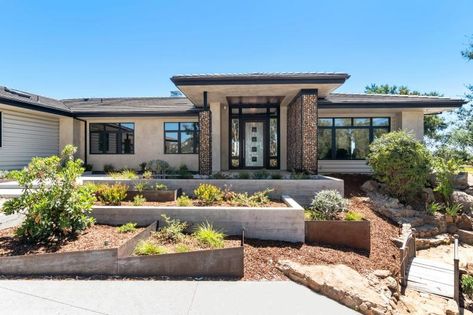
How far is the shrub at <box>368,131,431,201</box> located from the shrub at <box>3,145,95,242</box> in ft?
29.0

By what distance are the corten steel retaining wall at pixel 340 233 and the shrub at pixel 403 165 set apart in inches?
158

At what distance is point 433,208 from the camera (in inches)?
333

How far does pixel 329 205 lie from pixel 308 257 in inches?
73.0

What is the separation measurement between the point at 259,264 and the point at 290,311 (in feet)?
4.30

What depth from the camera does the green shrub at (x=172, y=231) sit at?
16.4 feet

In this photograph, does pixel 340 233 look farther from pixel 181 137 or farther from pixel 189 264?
pixel 181 137

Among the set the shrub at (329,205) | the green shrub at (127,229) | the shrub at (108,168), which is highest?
the shrub at (108,168)

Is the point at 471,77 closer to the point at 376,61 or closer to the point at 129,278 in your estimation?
the point at 376,61

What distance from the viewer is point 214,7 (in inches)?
463

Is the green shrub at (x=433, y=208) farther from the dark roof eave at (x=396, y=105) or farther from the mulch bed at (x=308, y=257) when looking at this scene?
the dark roof eave at (x=396, y=105)

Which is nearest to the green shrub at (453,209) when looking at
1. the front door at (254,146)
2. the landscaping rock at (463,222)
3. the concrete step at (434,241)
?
the landscaping rock at (463,222)

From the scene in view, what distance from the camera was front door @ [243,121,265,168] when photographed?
13.3m

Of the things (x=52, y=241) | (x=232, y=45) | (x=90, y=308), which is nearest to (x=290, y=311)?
(x=90, y=308)

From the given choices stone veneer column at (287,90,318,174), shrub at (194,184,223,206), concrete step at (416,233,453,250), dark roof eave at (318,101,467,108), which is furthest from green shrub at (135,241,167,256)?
dark roof eave at (318,101,467,108)
